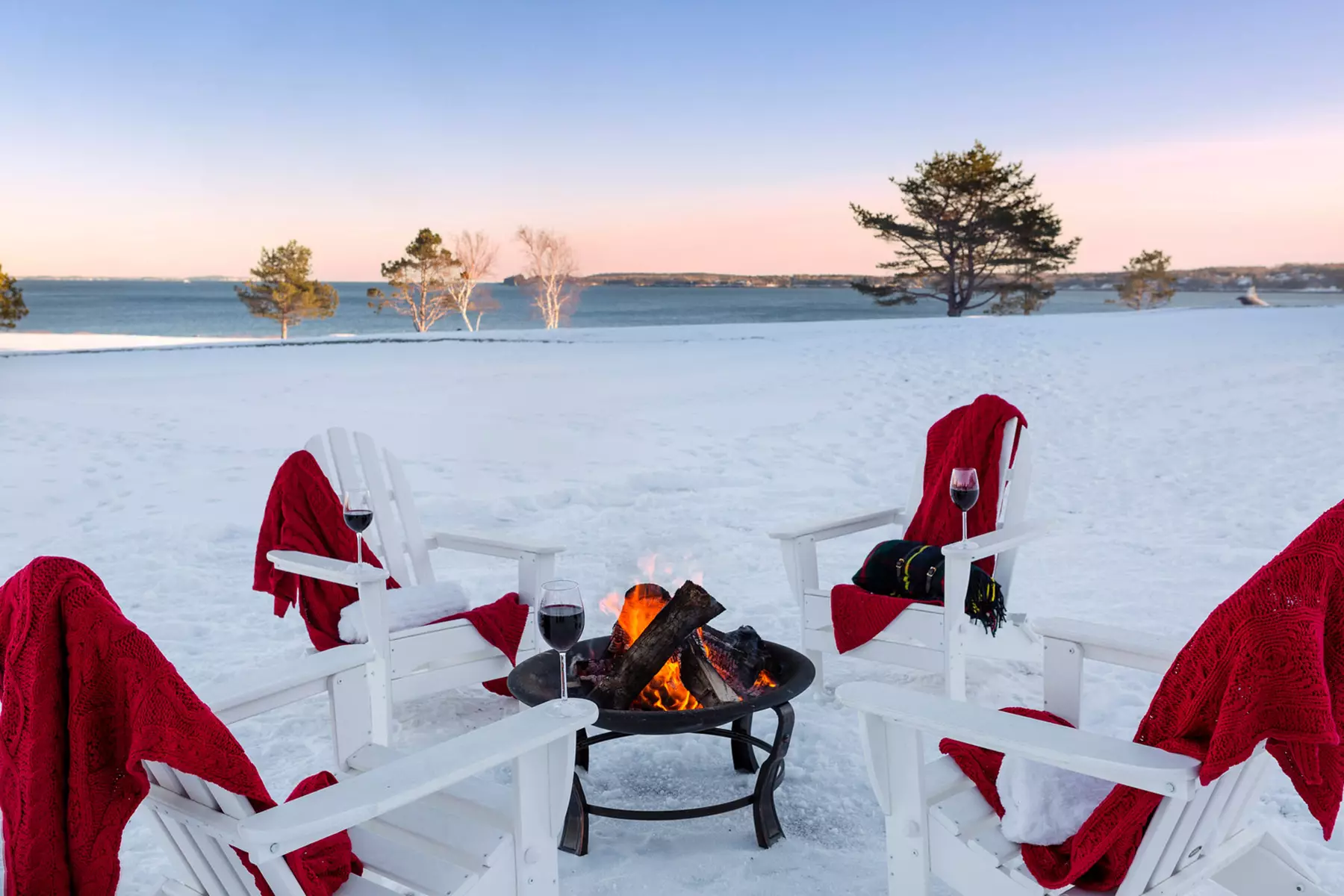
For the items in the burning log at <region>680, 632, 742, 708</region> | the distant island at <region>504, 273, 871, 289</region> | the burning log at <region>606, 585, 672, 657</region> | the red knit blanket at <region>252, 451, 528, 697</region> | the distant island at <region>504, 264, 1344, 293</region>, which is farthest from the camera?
the distant island at <region>504, 273, 871, 289</region>

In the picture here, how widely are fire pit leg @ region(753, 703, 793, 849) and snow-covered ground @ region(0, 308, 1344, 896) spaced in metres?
0.05

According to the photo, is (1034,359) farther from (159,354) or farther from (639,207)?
(639,207)

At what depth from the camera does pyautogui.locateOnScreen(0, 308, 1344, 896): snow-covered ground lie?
2.66m

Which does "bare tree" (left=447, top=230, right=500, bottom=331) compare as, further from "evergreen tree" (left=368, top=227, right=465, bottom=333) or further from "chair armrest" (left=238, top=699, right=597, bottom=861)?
"chair armrest" (left=238, top=699, right=597, bottom=861)

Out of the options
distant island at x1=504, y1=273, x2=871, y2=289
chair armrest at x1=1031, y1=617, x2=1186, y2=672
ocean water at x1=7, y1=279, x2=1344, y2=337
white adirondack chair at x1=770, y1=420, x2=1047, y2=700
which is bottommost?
white adirondack chair at x1=770, y1=420, x2=1047, y2=700

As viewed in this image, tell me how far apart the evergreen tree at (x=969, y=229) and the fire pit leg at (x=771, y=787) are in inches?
843

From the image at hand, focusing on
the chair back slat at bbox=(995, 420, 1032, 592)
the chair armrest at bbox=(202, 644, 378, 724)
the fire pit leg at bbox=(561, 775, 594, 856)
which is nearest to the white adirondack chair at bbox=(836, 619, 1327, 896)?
the fire pit leg at bbox=(561, 775, 594, 856)

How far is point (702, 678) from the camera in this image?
221 centimetres

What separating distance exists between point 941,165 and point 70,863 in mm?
24065

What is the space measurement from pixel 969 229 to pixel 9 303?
2560 cm

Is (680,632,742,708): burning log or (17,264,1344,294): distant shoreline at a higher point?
(17,264,1344,294): distant shoreline

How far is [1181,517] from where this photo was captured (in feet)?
18.2

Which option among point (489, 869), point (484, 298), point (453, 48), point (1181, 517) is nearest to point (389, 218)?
point (484, 298)

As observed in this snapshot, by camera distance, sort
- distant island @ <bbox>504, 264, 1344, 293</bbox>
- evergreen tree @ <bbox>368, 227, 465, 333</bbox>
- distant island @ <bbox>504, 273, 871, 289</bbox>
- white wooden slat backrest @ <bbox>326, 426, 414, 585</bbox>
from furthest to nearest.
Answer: evergreen tree @ <bbox>368, 227, 465, 333</bbox>, distant island @ <bbox>504, 273, 871, 289</bbox>, distant island @ <bbox>504, 264, 1344, 293</bbox>, white wooden slat backrest @ <bbox>326, 426, 414, 585</bbox>
